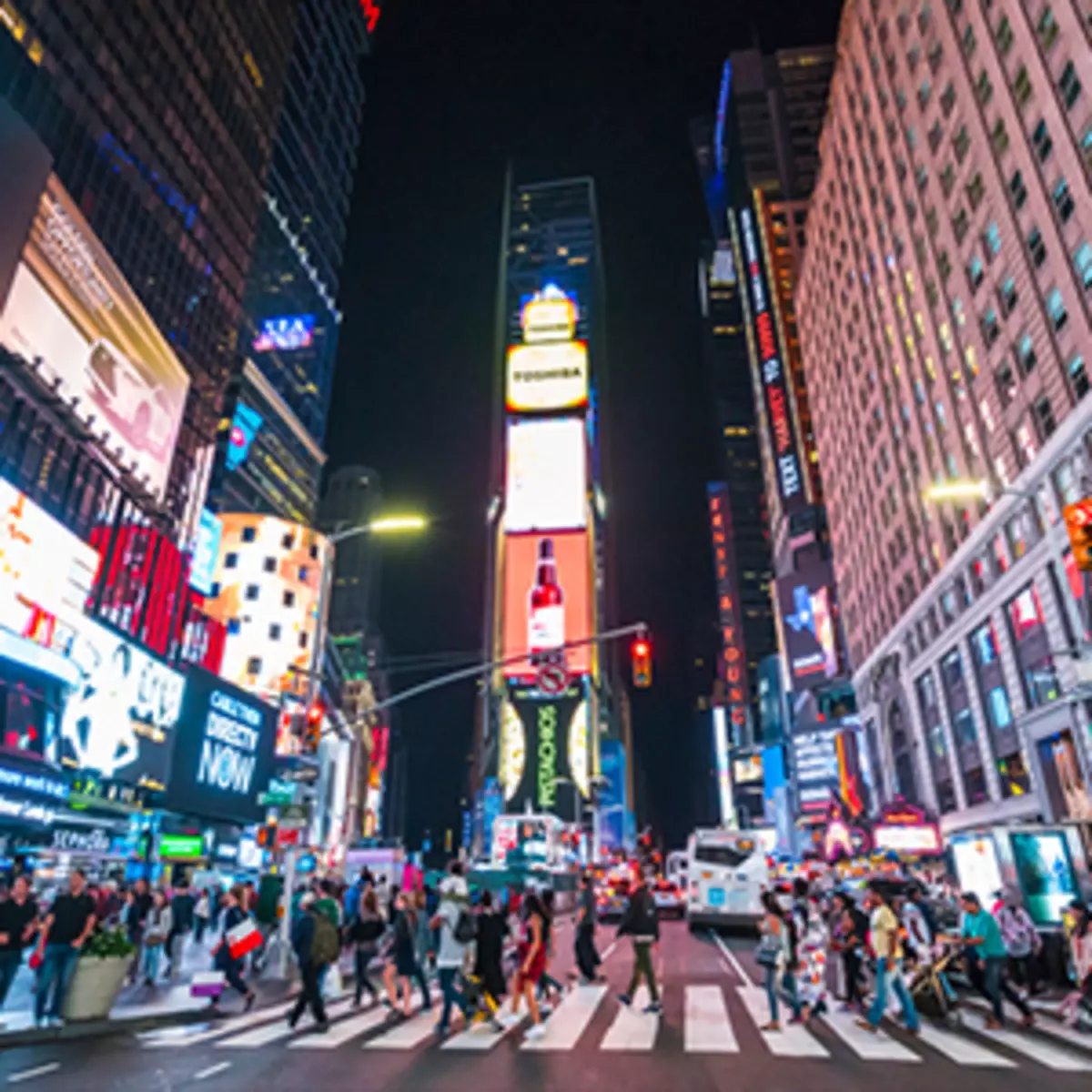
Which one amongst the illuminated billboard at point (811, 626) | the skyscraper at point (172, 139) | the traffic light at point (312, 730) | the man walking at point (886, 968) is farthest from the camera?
the illuminated billboard at point (811, 626)

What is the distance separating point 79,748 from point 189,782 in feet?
Answer: 15.0

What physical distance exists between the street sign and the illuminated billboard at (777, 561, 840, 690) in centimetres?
5922

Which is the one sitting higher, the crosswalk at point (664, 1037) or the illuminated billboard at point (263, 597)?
the illuminated billboard at point (263, 597)

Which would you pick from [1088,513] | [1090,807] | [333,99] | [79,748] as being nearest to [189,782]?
[79,748]

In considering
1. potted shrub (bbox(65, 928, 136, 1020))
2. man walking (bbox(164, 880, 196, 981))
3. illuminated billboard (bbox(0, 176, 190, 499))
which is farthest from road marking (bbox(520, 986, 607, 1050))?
illuminated billboard (bbox(0, 176, 190, 499))

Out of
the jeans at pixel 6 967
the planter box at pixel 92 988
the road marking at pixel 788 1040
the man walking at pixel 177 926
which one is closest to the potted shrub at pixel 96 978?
the planter box at pixel 92 988

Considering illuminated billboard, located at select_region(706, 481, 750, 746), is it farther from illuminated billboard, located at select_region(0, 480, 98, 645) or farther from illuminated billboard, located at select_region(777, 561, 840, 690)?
illuminated billboard, located at select_region(0, 480, 98, 645)

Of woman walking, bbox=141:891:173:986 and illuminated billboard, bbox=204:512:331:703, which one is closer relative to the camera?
woman walking, bbox=141:891:173:986

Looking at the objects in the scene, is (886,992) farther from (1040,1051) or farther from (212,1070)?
(212,1070)

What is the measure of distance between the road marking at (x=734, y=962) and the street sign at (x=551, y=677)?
7.53 m

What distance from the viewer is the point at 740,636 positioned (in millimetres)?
143625

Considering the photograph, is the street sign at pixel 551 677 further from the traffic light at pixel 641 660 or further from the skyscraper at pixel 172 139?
the skyscraper at pixel 172 139

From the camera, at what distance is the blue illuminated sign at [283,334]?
11094 cm

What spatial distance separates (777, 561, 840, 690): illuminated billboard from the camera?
250 ft
